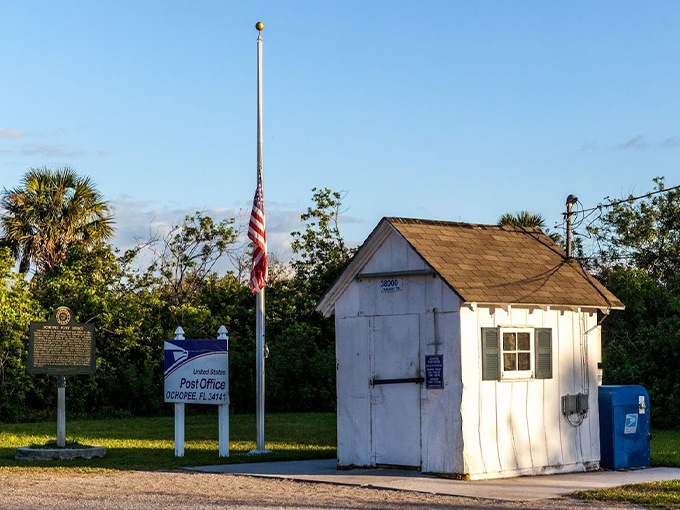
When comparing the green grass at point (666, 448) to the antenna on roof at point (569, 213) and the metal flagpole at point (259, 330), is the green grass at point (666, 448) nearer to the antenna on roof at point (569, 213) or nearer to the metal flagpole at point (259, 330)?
the antenna on roof at point (569, 213)

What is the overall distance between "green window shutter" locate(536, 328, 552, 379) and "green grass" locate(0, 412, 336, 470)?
443 centimetres

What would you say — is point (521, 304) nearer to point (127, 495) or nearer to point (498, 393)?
point (498, 393)

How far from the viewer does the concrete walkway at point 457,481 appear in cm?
1216

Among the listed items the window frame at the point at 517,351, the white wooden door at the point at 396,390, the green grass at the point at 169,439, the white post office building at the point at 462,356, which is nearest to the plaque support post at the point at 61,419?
the green grass at the point at 169,439

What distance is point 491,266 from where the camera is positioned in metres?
14.6

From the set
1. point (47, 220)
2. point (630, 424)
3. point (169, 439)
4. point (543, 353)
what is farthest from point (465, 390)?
point (47, 220)

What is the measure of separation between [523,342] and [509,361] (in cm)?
39

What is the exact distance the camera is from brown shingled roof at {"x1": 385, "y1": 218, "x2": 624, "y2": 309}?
13.9 metres

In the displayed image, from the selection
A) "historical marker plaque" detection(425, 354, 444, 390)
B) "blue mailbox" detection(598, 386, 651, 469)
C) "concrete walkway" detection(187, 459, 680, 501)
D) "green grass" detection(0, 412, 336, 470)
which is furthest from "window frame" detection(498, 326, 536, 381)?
"green grass" detection(0, 412, 336, 470)

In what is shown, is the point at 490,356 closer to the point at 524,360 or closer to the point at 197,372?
the point at 524,360

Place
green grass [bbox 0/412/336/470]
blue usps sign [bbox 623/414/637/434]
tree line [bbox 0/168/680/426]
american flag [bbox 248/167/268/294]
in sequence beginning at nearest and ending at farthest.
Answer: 1. blue usps sign [bbox 623/414/637/434]
2. green grass [bbox 0/412/336/470]
3. american flag [bbox 248/167/268/294]
4. tree line [bbox 0/168/680/426]

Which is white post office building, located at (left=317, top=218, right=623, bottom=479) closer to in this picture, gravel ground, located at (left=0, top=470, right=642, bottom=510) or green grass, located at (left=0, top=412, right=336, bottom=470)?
gravel ground, located at (left=0, top=470, right=642, bottom=510)

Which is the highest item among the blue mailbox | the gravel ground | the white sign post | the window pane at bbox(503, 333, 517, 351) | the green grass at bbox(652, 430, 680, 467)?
the window pane at bbox(503, 333, 517, 351)

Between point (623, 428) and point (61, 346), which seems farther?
point (61, 346)
